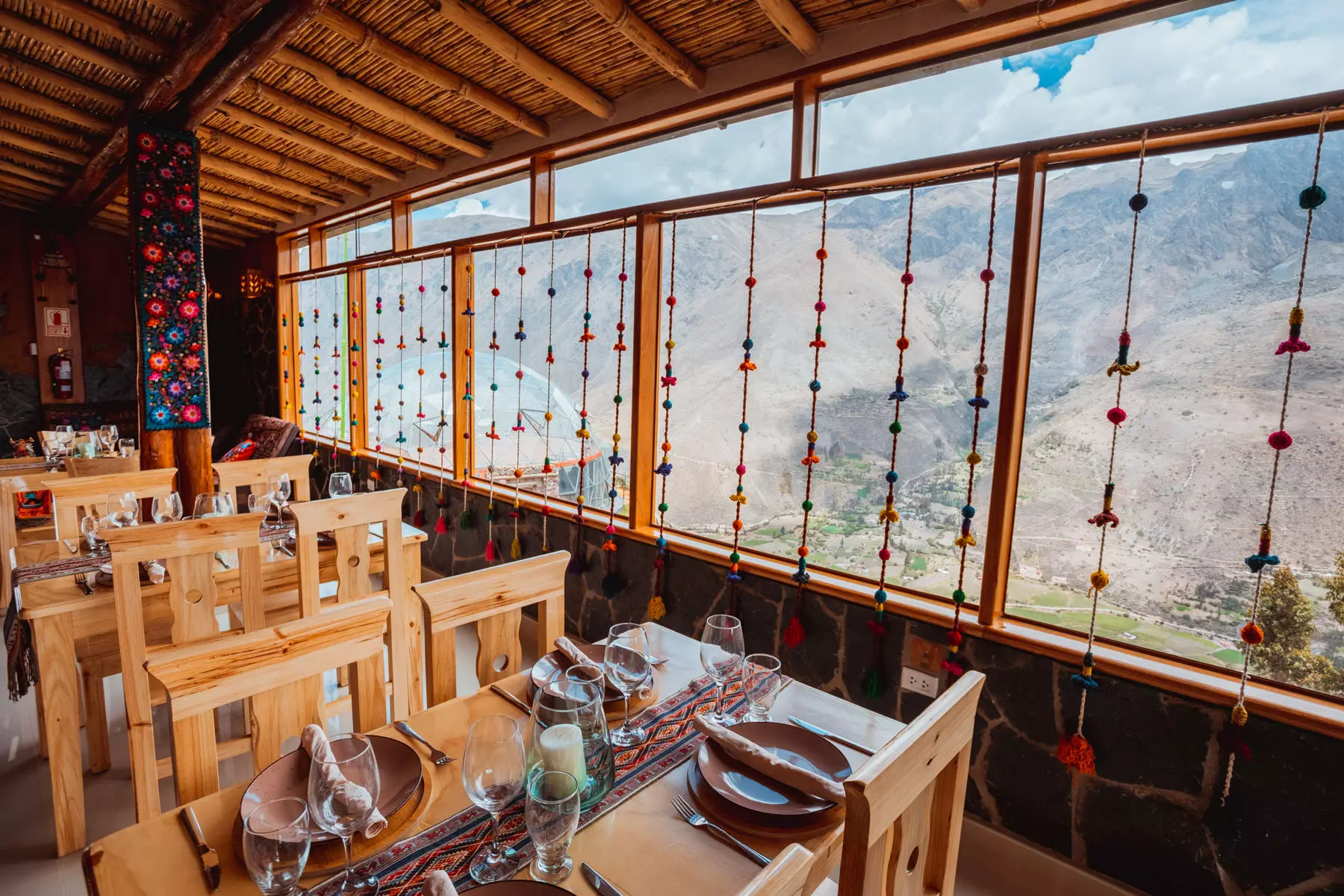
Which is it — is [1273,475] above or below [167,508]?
above

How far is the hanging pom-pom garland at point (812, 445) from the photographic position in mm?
2162

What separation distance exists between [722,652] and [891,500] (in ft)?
3.11

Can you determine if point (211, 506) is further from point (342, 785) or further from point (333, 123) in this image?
point (333, 123)

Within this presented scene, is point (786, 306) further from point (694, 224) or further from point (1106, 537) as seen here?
point (1106, 537)

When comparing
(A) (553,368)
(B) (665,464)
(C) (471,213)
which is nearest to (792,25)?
(B) (665,464)

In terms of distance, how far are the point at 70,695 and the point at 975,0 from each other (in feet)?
10.5

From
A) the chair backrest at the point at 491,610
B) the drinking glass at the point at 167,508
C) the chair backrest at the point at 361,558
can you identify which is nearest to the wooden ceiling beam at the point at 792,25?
the chair backrest at the point at 491,610

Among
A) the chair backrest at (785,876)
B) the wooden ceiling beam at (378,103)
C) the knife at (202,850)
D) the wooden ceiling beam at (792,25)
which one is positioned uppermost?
Answer: the wooden ceiling beam at (378,103)

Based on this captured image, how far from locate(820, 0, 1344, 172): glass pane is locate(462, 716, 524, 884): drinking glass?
1.91 m

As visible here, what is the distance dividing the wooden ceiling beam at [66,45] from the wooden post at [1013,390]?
3.92m

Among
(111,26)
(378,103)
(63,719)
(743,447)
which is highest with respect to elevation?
(111,26)

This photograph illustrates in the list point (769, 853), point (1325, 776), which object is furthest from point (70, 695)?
point (1325, 776)

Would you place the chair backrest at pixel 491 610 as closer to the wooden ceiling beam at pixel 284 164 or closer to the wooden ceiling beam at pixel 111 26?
the wooden ceiling beam at pixel 111 26

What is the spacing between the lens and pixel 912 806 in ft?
2.91
